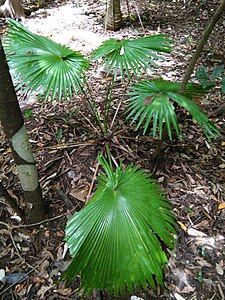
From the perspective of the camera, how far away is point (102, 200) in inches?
46.4

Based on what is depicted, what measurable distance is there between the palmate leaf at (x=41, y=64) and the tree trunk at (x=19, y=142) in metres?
0.31

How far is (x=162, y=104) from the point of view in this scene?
141 centimetres

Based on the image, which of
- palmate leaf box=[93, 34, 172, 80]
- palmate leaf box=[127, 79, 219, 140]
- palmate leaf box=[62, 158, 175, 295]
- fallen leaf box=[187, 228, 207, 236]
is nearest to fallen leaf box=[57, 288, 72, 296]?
palmate leaf box=[62, 158, 175, 295]

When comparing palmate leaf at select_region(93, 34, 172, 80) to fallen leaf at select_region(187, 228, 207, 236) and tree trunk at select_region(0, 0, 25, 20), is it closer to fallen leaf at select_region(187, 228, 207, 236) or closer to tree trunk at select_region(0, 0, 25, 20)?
fallen leaf at select_region(187, 228, 207, 236)

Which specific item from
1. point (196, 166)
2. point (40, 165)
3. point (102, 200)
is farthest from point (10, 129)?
point (196, 166)

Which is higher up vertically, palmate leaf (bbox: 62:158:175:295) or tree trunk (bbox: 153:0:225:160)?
tree trunk (bbox: 153:0:225:160)

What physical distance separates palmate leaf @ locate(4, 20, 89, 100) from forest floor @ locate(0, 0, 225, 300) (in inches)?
→ 20.1

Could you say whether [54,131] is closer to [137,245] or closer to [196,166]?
[196,166]

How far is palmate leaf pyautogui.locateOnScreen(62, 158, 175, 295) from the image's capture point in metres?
1.05

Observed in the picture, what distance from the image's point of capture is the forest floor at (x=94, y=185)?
1415 mm

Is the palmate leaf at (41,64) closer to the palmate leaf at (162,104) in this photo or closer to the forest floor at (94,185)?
the palmate leaf at (162,104)

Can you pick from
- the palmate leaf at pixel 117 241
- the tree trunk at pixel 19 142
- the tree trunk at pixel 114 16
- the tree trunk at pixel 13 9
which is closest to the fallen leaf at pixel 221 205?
A: the palmate leaf at pixel 117 241

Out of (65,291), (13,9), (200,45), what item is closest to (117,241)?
(65,291)

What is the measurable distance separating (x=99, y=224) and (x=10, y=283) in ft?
2.17
